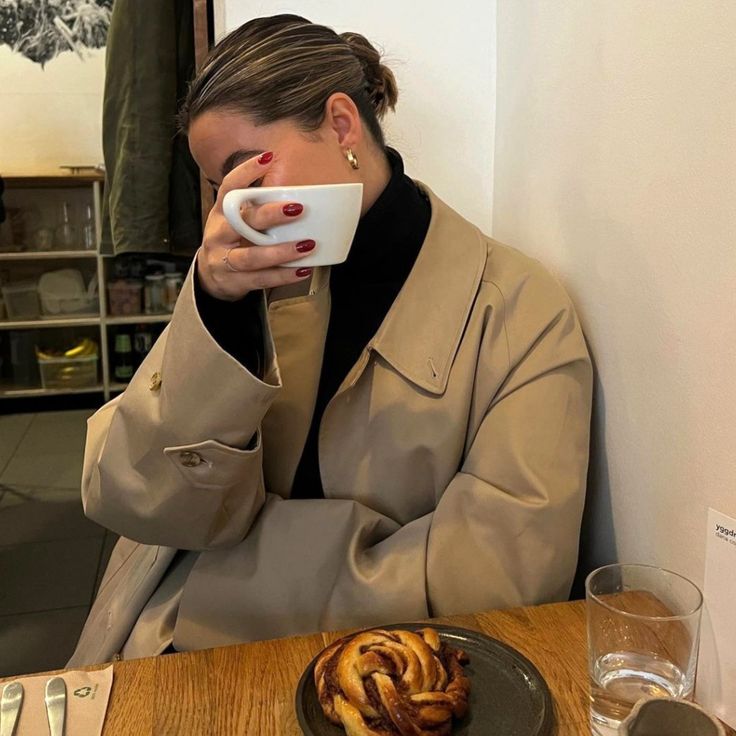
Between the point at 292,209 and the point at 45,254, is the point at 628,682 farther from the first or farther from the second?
the point at 45,254

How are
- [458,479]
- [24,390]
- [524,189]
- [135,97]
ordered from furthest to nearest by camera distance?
[24,390], [135,97], [524,189], [458,479]

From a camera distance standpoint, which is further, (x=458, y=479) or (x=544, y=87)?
(x=544, y=87)

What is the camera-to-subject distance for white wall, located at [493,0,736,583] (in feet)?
2.49

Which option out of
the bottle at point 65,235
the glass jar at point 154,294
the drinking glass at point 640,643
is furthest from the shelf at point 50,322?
the drinking glass at point 640,643

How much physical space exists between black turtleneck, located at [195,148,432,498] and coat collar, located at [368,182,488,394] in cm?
5

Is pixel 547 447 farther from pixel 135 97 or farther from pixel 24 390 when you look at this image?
pixel 24 390

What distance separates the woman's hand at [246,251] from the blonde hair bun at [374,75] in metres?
0.41

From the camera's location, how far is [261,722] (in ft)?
2.21

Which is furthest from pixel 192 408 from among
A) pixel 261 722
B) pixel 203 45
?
pixel 203 45

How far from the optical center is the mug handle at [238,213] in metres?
0.74

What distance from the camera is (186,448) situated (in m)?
0.87

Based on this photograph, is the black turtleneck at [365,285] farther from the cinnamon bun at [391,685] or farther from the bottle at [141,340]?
the bottle at [141,340]

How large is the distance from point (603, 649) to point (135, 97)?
63.0 inches

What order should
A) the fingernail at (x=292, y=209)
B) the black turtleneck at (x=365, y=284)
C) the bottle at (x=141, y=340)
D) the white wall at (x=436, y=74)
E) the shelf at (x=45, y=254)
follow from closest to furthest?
the fingernail at (x=292, y=209) < the black turtleneck at (x=365, y=284) < the white wall at (x=436, y=74) < the shelf at (x=45, y=254) < the bottle at (x=141, y=340)
